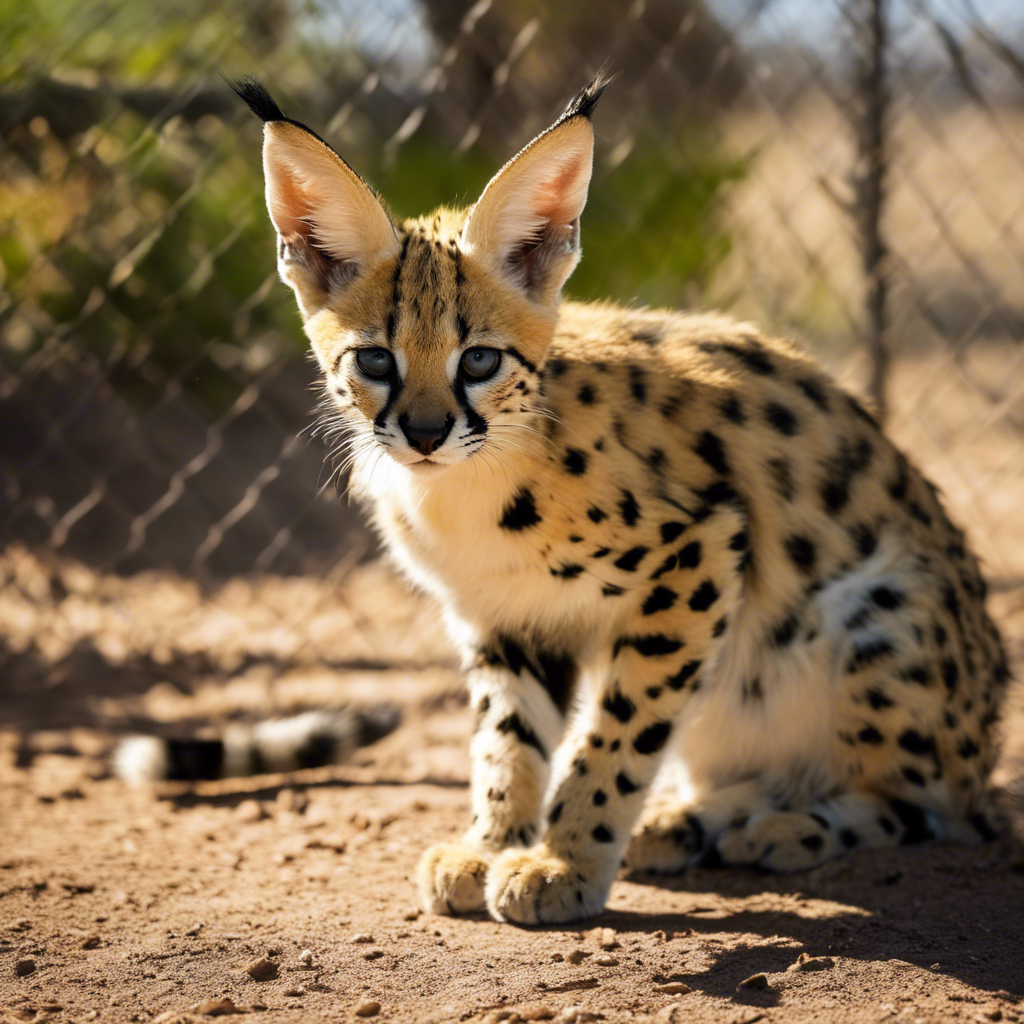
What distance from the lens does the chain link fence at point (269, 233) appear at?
437 centimetres

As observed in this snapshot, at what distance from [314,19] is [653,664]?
2930 millimetres

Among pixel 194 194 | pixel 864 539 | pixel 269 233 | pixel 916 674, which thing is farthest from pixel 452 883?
pixel 269 233

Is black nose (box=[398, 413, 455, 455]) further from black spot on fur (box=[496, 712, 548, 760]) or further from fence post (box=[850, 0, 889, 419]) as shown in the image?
fence post (box=[850, 0, 889, 419])

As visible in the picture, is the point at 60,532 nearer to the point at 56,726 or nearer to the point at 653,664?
the point at 56,726

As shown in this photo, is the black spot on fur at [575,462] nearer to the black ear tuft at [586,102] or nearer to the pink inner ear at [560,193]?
the pink inner ear at [560,193]

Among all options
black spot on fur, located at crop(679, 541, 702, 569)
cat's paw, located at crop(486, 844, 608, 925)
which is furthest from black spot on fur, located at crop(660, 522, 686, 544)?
cat's paw, located at crop(486, 844, 608, 925)

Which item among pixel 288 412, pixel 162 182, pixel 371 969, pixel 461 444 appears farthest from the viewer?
pixel 288 412

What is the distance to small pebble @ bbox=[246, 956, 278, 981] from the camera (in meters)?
2.28

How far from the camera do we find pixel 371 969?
91.0 inches

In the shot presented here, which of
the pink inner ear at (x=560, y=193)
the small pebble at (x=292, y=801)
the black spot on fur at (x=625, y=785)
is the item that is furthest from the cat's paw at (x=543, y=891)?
the pink inner ear at (x=560, y=193)

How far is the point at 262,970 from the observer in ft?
7.51

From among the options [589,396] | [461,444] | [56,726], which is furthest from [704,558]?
[56,726]

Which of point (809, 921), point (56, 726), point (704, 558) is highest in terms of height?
point (704, 558)

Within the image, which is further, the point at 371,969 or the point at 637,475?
the point at 637,475
